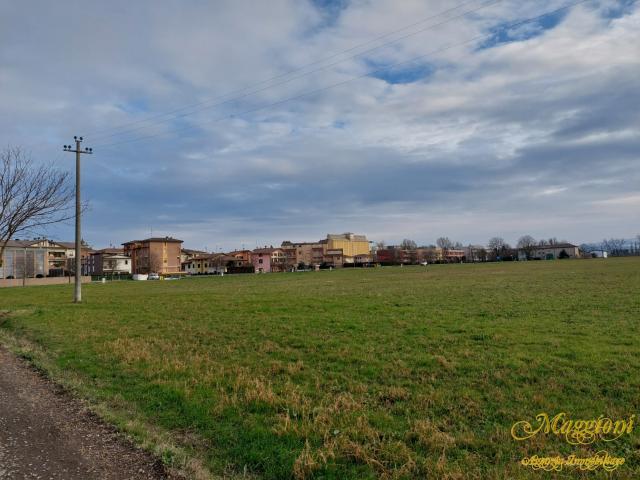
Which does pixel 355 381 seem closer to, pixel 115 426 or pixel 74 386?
pixel 115 426

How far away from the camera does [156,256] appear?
442 ft

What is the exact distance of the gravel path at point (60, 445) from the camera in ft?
16.8

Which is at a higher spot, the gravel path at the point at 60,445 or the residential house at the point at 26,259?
the residential house at the point at 26,259

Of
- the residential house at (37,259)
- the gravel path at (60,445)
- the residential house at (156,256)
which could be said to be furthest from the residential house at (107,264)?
the gravel path at (60,445)

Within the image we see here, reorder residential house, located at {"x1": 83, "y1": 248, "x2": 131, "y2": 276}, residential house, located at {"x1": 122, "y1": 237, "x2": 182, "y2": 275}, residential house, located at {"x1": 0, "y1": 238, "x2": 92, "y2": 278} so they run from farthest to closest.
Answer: residential house, located at {"x1": 83, "y1": 248, "x2": 131, "y2": 276}, residential house, located at {"x1": 122, "y1": 237, "x2": 182, "y2": 275}, residential house, located at {"x1": 0, "y1": 238, "x2": 92, "y2": 278}

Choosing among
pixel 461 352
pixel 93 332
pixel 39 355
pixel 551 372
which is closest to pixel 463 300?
pixel 461 352

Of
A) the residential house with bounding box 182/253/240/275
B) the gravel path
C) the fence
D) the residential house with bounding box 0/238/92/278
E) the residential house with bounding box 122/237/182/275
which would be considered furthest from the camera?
the residential house with bounding box 182/253/240/275

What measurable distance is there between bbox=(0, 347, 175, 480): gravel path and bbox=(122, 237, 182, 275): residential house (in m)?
132

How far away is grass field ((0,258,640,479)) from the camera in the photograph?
5.45m

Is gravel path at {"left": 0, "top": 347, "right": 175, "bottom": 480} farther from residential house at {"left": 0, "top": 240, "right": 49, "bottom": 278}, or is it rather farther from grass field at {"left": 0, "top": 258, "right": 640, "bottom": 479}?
residential house at {"left": 0, "top": 240, "right": 49, "bottom": 278}

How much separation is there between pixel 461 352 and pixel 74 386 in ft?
28.5

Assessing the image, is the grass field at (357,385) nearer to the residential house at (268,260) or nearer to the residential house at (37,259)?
the residential house at (37,259)

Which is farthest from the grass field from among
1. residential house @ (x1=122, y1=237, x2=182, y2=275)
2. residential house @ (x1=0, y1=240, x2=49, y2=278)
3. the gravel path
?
residential house @ (x1=122, y1=237, x2=182, y2=275)

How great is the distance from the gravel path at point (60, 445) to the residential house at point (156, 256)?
132m
